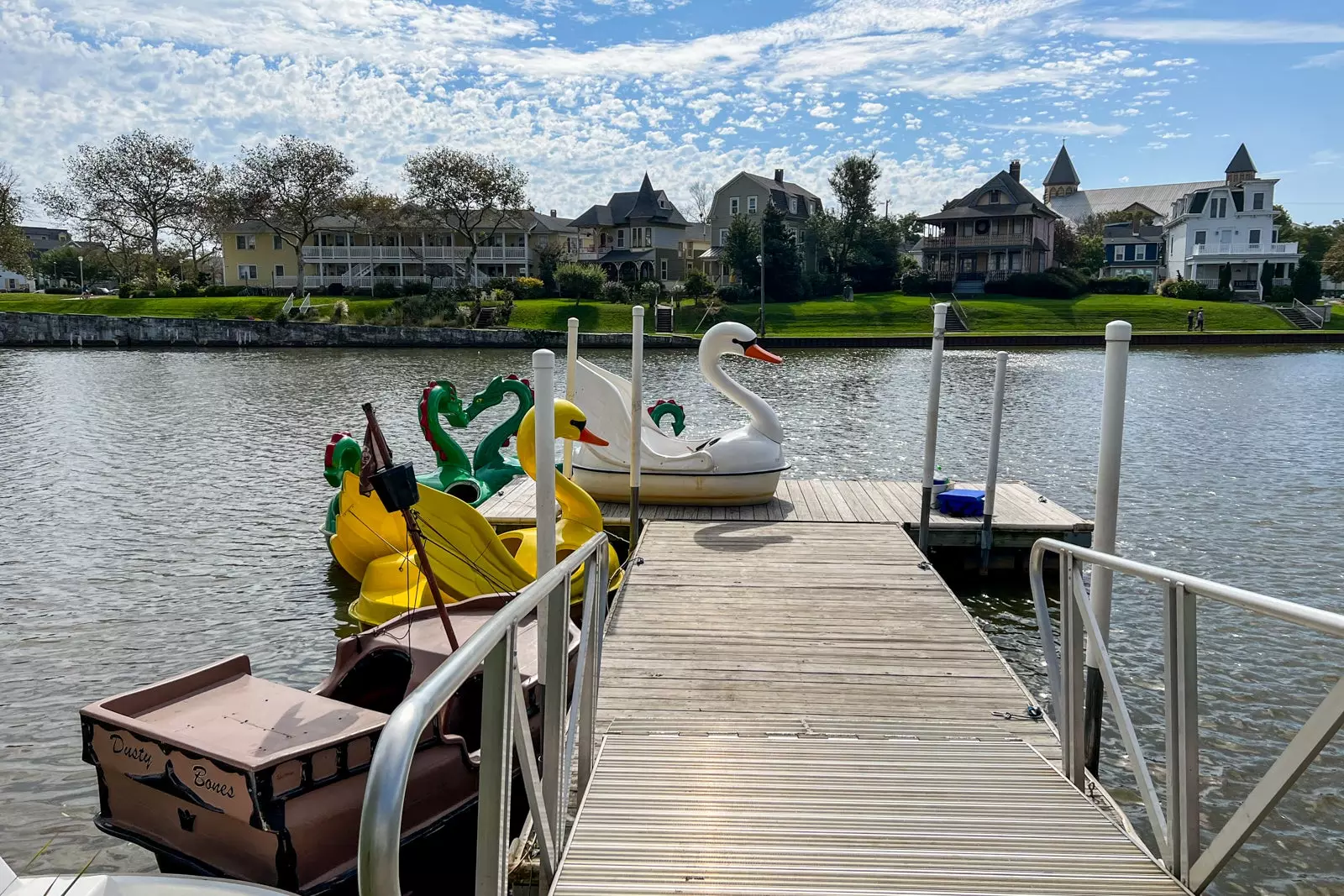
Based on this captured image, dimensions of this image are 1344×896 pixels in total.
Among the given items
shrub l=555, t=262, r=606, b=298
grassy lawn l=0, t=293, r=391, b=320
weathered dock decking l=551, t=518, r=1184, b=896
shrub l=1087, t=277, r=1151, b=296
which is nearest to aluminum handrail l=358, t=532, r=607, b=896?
weathered dock decking l=551, t=518, r=1184, b=896

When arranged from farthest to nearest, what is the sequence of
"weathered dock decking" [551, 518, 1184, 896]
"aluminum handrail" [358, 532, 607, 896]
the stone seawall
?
the stone seawall → "weathered dock decking" [551, 518, 1184, 896] → "aluminum handrail" [358, 532, 607, 896]

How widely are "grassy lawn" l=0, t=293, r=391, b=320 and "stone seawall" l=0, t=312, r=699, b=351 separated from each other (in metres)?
2.70

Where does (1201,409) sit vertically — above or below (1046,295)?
below

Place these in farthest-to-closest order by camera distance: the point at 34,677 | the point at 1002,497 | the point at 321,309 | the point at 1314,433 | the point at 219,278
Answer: the point at 219,278 < the point at 321,309 < the point at 1314,433 < the point at 1002,497 < the point at 34,677

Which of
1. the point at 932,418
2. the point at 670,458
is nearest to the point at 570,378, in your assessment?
the point at 670,458

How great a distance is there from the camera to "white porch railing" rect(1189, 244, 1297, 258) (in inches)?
2889

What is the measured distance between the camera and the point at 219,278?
89.7m

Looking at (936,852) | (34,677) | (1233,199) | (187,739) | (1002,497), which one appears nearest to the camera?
(936,852)

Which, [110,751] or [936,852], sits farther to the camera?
[110,751]

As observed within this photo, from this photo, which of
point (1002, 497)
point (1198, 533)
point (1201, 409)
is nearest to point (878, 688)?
point (1002, 497)

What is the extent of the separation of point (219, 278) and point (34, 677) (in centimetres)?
9089

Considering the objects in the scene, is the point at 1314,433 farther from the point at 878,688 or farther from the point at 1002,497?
the point at 878,688

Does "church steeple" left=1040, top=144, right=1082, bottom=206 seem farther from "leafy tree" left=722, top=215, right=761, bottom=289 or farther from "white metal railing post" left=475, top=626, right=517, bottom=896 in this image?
"white metal railing post" left=475, top=626, right=517, bottom=896

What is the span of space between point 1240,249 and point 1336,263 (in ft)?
20.9
